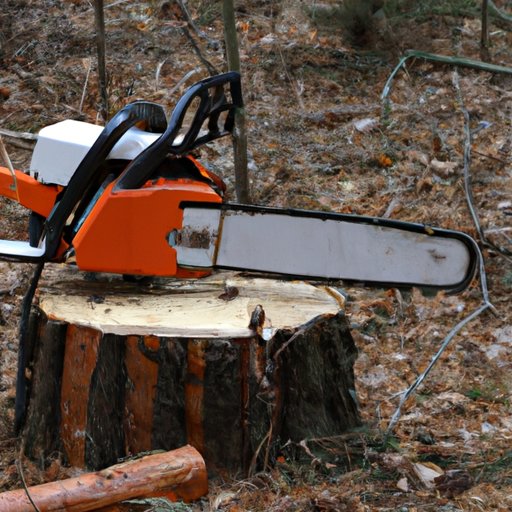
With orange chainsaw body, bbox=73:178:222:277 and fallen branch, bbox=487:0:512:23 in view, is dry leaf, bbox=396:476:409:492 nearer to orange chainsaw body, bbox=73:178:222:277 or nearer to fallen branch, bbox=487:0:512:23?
orange chainsaw body, bbox=73:178:222:277

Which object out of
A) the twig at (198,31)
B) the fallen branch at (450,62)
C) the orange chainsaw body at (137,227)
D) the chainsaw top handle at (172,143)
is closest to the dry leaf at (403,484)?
the orange chainsaw body at (137,227)

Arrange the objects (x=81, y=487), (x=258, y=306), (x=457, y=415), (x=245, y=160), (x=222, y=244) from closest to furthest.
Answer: (x=81, y=487) → (x=258, y=306) → (x=222, y=244) → (x=457, y=415) → (x=245, y=160)

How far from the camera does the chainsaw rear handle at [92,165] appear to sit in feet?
9.80

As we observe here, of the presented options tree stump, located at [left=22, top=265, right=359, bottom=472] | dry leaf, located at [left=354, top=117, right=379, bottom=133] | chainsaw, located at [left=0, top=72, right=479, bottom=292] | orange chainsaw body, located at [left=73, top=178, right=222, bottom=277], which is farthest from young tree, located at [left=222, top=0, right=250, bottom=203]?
tree stump, located at [left=22, top=265, right=359, bottom=472]

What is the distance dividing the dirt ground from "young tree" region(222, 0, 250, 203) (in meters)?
0.22

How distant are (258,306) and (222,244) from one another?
14.6 inches

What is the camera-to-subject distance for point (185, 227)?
301 centimetres

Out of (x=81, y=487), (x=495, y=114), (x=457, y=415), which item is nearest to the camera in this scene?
Result: (x=81, y=487)

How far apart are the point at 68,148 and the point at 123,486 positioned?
4.09ft

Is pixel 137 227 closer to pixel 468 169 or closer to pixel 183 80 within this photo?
pixel 468 169

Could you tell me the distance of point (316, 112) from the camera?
5449 mm

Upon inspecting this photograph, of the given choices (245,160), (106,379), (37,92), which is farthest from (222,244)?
(37,92)

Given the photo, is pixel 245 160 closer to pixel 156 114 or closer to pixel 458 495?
pixel 156 114

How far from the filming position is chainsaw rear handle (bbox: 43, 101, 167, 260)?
2986 millimetres
